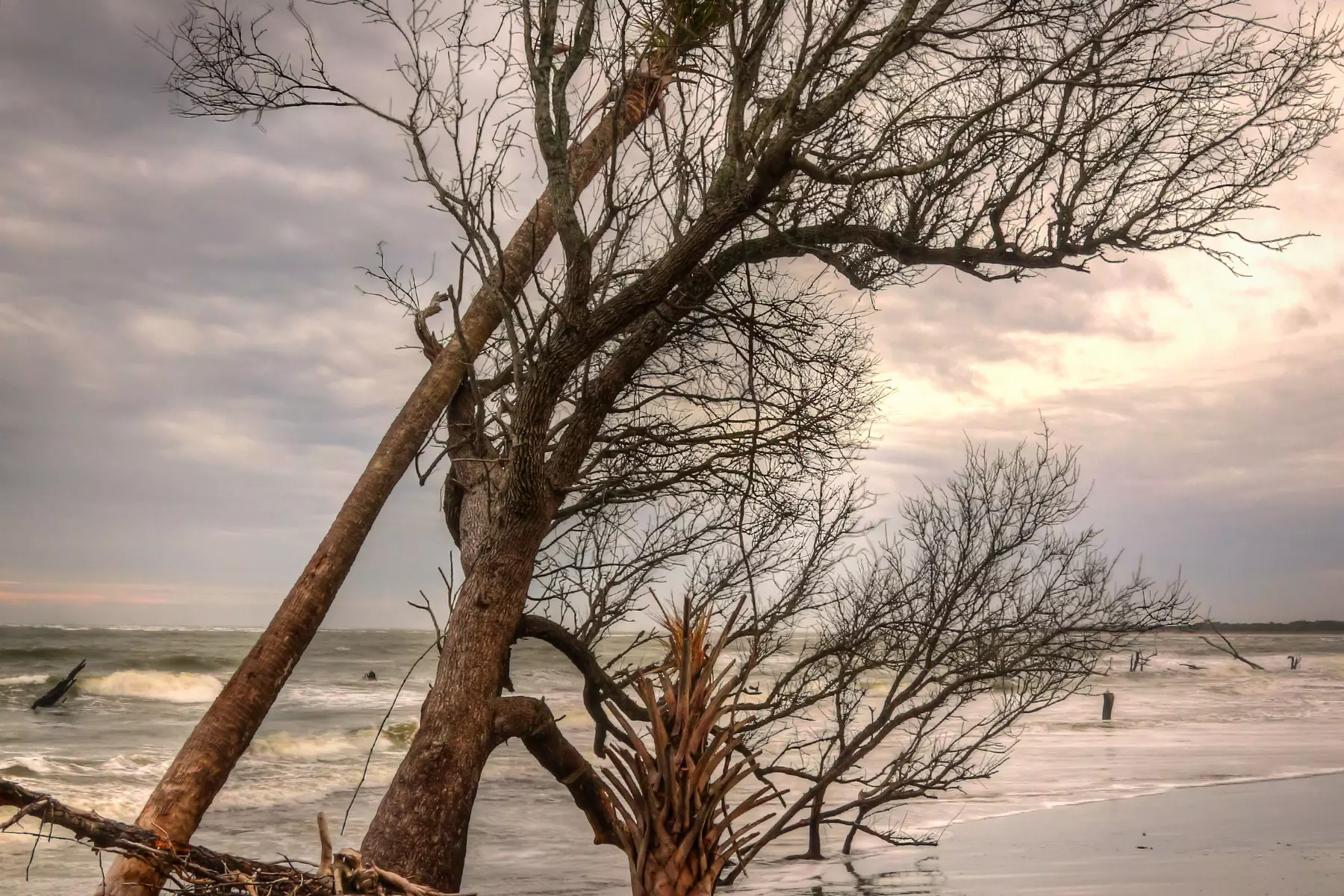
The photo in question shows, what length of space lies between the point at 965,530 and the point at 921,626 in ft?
2.66

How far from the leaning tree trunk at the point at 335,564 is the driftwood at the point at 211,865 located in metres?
2.77

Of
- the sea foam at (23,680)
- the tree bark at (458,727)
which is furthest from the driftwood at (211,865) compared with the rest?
the sea foam at (23,680)

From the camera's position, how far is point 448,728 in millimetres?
5055

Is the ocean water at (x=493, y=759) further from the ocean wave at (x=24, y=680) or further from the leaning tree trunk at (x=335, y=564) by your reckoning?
the leaning tree trunk at (x=335, y=564)

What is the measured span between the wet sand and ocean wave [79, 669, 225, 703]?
24.8 metres

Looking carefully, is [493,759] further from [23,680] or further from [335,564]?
[23,680]

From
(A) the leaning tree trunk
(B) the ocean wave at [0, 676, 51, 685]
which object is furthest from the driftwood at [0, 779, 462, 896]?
(B) the ocean wave at [0, 676, 51, 685]

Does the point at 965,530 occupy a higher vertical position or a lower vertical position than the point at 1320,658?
higher

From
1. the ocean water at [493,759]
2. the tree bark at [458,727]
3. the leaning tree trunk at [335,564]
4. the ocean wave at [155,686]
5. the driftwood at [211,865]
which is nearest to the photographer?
the driftwood at [211,865]

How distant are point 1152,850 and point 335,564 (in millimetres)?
6709

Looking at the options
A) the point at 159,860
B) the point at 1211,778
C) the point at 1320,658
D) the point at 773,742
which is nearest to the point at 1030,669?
the point at 159,860

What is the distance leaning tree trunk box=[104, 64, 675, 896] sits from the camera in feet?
18.5

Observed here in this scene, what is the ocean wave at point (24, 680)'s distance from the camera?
92.9ft

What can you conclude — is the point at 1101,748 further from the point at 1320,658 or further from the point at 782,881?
the point at 1320,658
